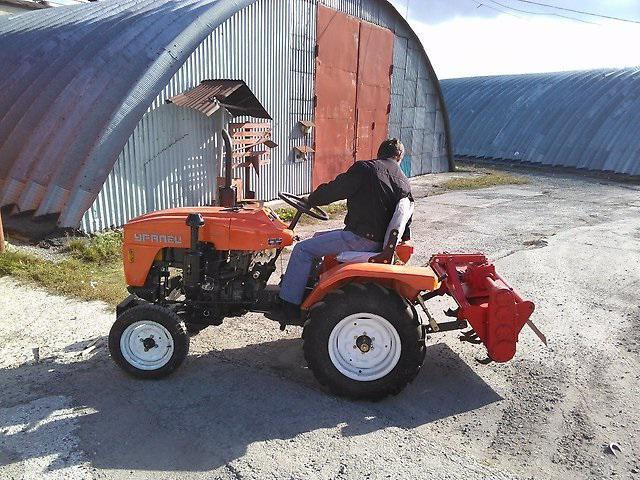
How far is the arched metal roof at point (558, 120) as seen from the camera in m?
19.1

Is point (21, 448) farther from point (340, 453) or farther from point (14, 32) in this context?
point (14, 32)

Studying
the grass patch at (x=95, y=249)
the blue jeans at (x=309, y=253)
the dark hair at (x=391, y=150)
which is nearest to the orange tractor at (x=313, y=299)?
the blue jeans at (x=309, y=253)

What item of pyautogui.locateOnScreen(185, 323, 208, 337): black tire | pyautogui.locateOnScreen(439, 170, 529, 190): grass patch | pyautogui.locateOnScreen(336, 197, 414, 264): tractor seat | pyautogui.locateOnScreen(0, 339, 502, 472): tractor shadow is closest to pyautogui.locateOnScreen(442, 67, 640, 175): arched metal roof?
pyautogui.locateOnScreen(439, 170, 529, 190): grass patch

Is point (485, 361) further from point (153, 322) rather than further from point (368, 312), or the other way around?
point (153, 322)

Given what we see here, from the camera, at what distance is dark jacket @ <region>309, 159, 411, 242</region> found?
3.68m

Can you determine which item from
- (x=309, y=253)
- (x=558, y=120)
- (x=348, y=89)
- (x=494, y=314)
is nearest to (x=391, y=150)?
(x=309, y=253)

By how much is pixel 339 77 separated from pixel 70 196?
723cm

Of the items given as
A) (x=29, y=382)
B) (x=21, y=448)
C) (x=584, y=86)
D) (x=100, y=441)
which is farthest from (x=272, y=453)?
(x=584, y=86)

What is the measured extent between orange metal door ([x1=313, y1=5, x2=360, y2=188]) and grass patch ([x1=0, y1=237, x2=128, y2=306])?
6.53 m

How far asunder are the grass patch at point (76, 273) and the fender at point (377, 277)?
2601mm

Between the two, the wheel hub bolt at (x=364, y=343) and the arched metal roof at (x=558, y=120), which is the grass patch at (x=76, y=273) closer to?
the wheel hub bolt at (x=364, y=343)

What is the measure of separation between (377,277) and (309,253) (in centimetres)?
59

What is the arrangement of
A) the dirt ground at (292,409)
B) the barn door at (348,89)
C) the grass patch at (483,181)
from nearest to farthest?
the dirt ground at (292,409) → the barn door at (348,89) → the grass patch at (483,181)

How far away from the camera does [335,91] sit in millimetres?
12344
